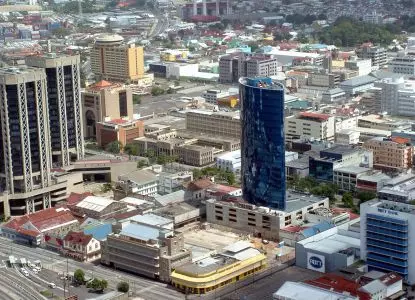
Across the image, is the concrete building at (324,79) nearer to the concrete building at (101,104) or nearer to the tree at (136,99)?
the tree at (136,99)

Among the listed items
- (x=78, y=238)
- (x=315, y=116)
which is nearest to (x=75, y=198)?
(x=78, y=238)

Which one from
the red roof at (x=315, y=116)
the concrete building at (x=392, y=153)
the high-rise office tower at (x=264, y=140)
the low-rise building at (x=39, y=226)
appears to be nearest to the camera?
the high-rise office tower at (x=264, y=140)

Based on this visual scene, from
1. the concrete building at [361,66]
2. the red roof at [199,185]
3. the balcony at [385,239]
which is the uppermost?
the concrete building at [361,66]

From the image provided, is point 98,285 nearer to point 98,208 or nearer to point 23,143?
point 98,208

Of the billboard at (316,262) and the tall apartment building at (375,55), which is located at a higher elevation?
the tall apartment building at (375,55)

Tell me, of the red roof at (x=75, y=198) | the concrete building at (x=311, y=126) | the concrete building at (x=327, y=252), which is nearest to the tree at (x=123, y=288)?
the concrete building at (x=327, y=252)

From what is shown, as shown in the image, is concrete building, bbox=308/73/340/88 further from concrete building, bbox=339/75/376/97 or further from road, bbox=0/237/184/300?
road, bbox=0/237/184/300

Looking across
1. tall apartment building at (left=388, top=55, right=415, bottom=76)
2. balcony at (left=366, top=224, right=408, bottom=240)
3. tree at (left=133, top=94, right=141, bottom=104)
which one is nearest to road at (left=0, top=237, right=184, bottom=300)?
balcony at (left=366, top=224, right=408, bottom=240)

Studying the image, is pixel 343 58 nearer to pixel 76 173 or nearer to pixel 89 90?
pixel 89 90
